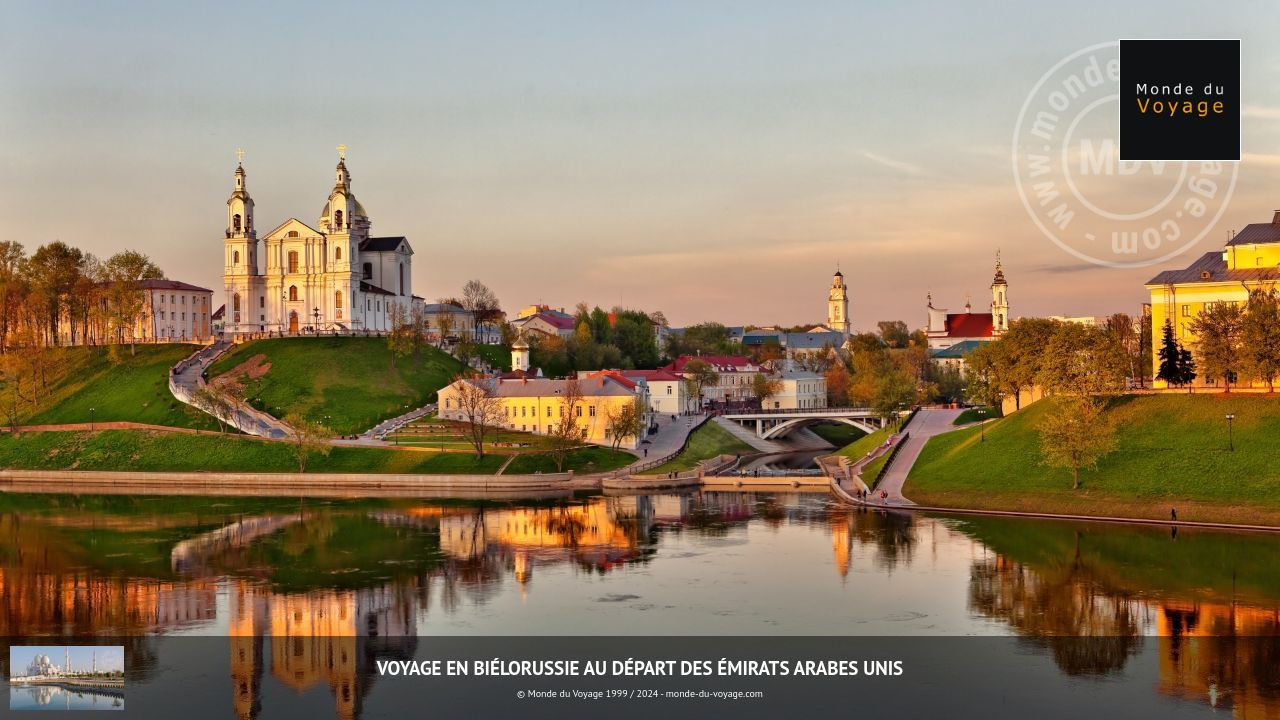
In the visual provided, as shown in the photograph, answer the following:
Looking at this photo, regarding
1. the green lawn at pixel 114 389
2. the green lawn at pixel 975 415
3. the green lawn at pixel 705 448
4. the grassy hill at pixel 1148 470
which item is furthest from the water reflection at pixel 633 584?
the green lawn at pixel 114 389

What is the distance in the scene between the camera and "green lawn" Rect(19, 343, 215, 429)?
99688 mm

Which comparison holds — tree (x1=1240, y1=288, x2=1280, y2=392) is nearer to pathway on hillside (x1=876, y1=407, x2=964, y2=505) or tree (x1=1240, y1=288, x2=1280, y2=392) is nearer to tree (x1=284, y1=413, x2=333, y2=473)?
pathway on hillside (x1=876, y1=407, x2=964, y2=505)

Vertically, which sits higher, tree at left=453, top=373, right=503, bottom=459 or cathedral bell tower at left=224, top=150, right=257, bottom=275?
cathedral bell tower at left=224, top=150, right=257, bottom=275

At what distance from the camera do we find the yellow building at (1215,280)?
254ft

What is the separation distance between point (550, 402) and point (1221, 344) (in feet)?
163

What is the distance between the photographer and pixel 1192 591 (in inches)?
1766

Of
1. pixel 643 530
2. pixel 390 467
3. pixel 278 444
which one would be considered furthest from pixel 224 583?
pixel 278 444

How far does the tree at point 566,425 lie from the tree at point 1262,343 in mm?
43016

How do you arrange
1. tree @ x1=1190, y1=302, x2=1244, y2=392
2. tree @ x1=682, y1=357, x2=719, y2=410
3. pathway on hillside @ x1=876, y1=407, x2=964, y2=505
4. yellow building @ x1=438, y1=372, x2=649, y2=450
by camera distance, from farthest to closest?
tree @ x1=682, y1=357, x2=719, y2=410 < yellow building @ x1=438, y1=372, x2=649, y2=450 < pathway on hillside @ x1=876, y1=407, x2=964, y2=505 < tree @ x1=1190, y1=302, x2=1244, y2=392

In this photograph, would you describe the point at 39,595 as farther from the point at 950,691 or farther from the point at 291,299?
the point at 291,299

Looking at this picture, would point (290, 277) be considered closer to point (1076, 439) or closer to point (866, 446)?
point (866, 446)

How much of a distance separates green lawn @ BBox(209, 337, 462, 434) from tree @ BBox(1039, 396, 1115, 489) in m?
52.5

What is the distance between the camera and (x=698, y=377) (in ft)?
419

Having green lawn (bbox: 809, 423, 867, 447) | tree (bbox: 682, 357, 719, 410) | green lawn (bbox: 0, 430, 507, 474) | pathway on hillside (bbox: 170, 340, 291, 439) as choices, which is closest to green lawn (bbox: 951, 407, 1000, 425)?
green lawn (bbox: 809, 423, 867, 447)
